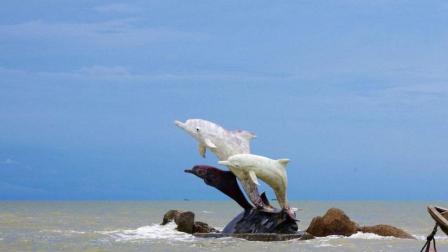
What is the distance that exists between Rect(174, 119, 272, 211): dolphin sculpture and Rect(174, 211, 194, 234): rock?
4.93m

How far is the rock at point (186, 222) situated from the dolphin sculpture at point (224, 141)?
16.2ft

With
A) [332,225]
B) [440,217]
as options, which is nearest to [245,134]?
[332,225]

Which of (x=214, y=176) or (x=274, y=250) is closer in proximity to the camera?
(x=274, y=250)

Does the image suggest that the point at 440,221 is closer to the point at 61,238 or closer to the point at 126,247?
the point at 126,247

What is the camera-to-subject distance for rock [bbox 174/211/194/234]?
3503cm

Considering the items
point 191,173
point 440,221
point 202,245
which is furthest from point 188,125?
point 440,221

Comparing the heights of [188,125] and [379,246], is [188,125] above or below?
above

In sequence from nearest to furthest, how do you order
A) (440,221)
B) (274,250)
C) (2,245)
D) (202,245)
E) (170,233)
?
(440,221) < (274,250) < (202,245) < (2,245) < (170,233)

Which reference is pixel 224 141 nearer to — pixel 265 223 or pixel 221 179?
pixel 221 179

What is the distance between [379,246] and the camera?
30922 millimetres

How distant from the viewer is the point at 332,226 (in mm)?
33531

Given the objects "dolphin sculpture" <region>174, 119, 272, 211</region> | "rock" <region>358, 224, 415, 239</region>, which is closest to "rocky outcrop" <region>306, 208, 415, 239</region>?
"rock" <region>358, 224, 415, 239</region>

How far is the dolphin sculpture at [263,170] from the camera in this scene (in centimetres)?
2955

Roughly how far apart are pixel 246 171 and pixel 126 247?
4.68 meters
